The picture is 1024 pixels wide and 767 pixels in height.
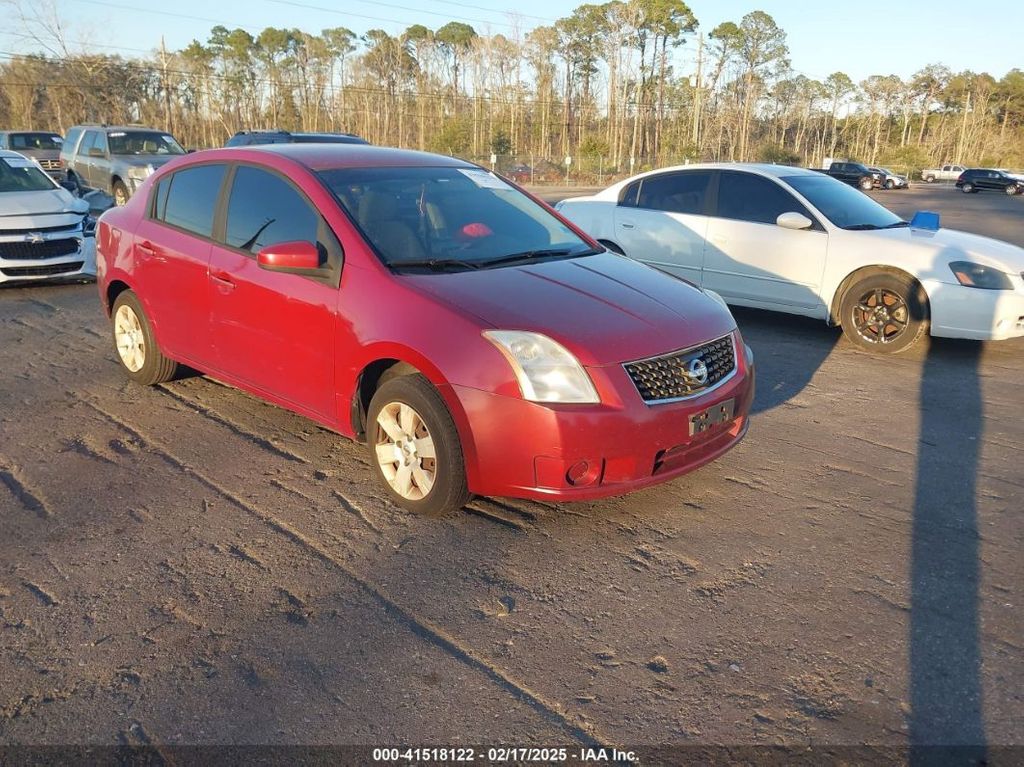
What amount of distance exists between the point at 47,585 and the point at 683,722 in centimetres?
253

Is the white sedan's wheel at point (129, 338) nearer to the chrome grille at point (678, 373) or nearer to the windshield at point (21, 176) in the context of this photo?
the chrome grille at point (678, 373)

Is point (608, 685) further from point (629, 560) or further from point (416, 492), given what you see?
point (416, 492)

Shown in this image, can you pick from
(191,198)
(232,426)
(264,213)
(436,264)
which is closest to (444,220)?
(436,264)

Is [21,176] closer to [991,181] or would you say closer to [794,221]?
[794,221]

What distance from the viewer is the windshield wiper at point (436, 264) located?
408 centimetres

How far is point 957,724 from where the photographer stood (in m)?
2.53

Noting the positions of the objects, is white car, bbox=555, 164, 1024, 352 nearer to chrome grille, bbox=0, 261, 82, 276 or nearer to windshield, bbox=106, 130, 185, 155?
chrome grille, bbox=0, 261, 82, 276

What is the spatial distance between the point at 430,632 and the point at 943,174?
75113 mm

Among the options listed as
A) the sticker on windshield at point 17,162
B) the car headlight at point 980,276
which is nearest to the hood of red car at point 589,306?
the car headlight at point 980,276

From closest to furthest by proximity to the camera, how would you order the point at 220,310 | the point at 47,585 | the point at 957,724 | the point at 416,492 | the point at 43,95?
1. the point at 957,724
2. the point at 47,585
3. the point at 416,492
4. the point at 220,310
5. the point at 43,95

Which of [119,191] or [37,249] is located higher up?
[119,191]

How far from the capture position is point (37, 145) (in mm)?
23234

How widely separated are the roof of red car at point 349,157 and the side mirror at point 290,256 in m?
0.68

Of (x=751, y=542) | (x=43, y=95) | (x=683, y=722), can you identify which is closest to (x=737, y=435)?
(x=751, y=542)
